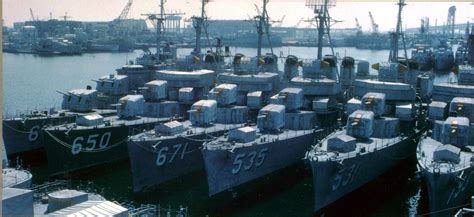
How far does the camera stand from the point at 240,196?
93.8 feet

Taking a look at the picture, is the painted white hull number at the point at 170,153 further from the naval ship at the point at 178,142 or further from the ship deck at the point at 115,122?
the ship deck at the point at 115,122

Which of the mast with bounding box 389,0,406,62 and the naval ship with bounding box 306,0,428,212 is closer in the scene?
the naval ship with bounding box 306,0,428,212

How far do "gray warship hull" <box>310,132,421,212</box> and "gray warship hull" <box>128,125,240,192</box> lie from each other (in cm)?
716

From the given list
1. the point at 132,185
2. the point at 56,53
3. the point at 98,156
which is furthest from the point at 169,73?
the point at 56,53

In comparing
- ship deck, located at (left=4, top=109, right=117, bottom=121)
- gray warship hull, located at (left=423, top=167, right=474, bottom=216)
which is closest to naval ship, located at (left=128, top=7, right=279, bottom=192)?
ship deck, located at (left=4, top=109, right=117, bottom=121)

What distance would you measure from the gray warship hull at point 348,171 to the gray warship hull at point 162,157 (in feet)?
23.5

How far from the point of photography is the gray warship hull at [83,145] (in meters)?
31.5

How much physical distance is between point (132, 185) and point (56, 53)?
10813 cm

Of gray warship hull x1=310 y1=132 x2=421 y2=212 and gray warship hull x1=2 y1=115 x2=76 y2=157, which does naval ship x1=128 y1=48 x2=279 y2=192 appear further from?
A: gray warship hull x1=310 y1=132 x2=421 y2=212

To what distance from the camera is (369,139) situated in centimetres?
3083

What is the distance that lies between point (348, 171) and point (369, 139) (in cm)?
484

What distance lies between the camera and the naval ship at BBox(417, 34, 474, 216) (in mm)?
23031

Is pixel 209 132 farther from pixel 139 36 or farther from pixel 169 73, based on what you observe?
pixel 139 36

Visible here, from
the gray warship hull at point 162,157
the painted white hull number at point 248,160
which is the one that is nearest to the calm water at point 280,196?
the gray warship hull at point 162,157
